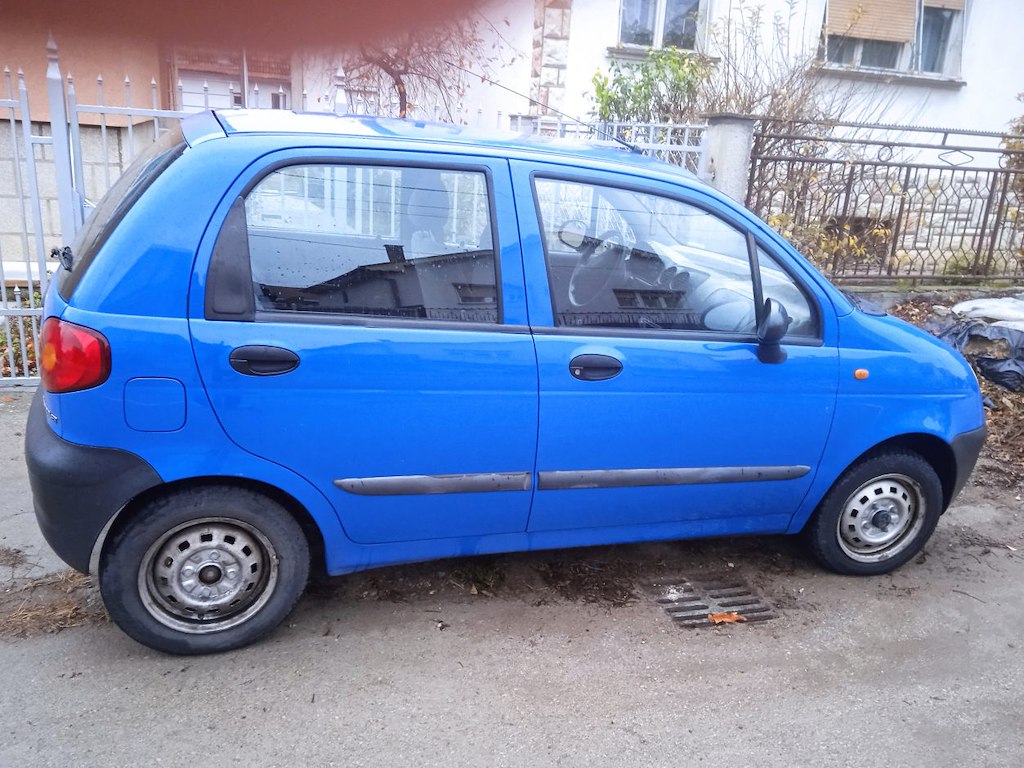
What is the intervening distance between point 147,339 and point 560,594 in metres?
1.90

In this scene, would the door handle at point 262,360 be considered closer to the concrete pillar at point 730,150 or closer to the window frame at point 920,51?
the concrete pillar at point 730,150

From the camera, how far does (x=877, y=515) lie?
148 inches

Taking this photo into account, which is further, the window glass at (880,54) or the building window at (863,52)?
the window glass at (880,54)

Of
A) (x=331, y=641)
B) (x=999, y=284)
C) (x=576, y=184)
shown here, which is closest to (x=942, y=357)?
(x=576, y=184)

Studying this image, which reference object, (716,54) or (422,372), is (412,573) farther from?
(716,54)

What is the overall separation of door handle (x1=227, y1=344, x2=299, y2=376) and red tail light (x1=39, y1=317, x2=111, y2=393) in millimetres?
374

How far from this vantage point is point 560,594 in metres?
3.55

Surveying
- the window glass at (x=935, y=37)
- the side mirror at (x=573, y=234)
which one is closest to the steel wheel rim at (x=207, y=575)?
the side mirror at (x=573, y=234)

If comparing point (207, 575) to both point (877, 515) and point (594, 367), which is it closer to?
point (594, 367)

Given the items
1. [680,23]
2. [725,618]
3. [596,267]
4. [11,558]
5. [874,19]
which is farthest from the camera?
[874,19]

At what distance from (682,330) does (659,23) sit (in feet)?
30.2

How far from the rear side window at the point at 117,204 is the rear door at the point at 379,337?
0.31 metres

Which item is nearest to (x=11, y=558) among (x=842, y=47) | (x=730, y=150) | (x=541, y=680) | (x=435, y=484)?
(x=435, y=484)

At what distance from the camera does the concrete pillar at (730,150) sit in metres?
7.47
